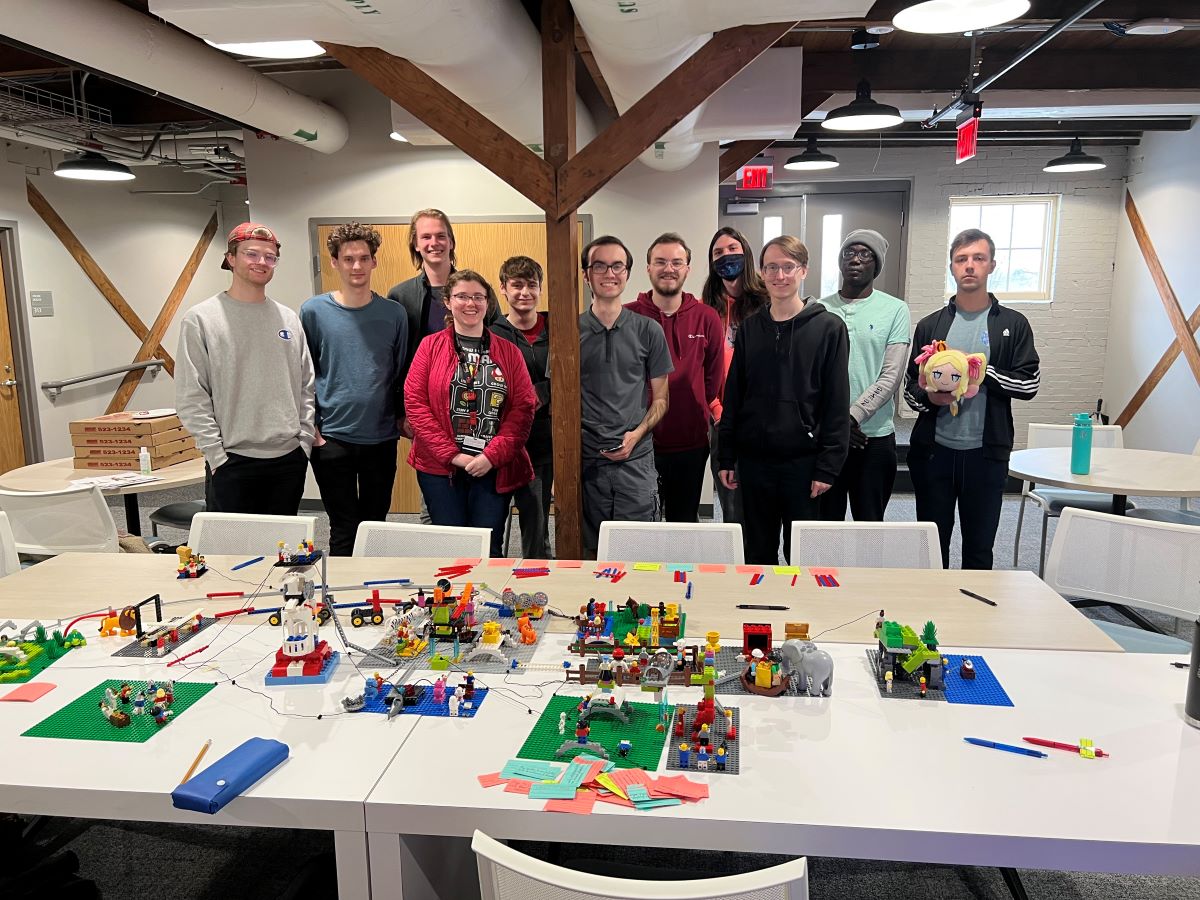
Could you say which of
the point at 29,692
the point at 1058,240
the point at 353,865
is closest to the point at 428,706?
the point at 353,865

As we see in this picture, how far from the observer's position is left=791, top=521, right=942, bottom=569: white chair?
2541mm

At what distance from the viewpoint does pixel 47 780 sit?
4.59ft

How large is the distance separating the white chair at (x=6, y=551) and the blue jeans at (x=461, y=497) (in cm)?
133

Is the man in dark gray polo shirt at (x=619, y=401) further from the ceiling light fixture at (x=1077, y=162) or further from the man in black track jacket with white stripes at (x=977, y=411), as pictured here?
the ceiling light fixture at (x=1077, y=162)

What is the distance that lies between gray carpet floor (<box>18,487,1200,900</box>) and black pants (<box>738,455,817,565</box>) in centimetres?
122

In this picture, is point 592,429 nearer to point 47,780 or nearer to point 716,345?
point 716,345

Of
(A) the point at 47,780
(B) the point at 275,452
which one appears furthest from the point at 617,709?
(B) the point at 275,452

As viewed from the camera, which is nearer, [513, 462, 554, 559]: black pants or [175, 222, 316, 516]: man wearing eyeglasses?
[175, 222, 316, 516]: man wearing eyeglasses

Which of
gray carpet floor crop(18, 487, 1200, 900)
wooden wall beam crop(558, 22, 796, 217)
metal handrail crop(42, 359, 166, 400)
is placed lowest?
gray carpet floor crop(18, 487, 1200, 900)

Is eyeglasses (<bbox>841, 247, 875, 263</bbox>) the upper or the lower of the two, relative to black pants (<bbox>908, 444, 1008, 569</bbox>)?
upper

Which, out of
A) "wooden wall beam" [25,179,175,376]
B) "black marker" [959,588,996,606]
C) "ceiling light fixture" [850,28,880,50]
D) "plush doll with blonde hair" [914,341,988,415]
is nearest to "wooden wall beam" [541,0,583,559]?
"plush doll with blonde hair" [914,341,988,415]

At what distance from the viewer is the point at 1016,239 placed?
7.75 meters

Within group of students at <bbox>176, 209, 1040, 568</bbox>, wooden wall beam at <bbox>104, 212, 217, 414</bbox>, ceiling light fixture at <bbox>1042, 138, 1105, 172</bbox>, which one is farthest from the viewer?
wooden wall beam at <bbox>104, 212, 217, 414</bbox>

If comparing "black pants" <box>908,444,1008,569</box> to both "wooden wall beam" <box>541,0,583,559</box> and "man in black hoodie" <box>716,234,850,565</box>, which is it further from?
"wooden wall beam" <box>541,0,583,559</box>
